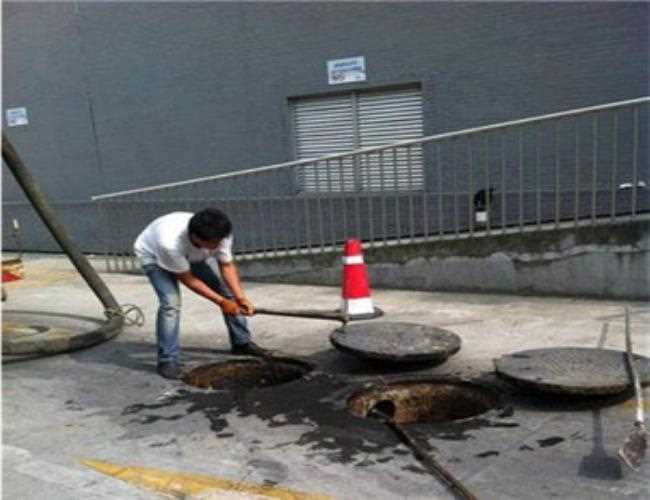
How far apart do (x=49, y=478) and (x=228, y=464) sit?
905 millimetres

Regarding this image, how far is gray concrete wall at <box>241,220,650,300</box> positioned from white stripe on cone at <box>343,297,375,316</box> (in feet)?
4.95

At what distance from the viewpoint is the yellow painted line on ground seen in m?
3.37

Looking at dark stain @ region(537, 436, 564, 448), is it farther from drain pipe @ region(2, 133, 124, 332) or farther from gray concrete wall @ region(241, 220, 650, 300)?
drain pipe @ region(2, 133, 124, 332)

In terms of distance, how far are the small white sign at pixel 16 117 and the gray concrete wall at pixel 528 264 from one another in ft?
26.4

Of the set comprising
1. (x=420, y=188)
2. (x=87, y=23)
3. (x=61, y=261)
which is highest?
(x=87, y=23)

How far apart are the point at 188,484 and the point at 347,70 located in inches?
271

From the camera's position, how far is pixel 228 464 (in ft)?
12.3

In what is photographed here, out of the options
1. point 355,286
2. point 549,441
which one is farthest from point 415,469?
point 355,286

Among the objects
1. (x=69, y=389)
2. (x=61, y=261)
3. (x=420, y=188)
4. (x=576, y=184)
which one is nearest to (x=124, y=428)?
(x=69, y=389)

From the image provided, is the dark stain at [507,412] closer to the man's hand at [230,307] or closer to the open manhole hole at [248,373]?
the open manhole hole at [248,373]

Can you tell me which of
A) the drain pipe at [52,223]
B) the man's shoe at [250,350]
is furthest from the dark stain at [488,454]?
the drain pipe at [52,223]

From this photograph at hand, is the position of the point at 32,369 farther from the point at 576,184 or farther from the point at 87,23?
the point at 87,23

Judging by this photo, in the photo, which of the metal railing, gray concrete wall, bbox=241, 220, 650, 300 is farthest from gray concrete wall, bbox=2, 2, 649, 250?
gray concrete wall, bbox=241, 220, 650, 300

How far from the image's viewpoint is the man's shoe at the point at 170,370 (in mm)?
5348
